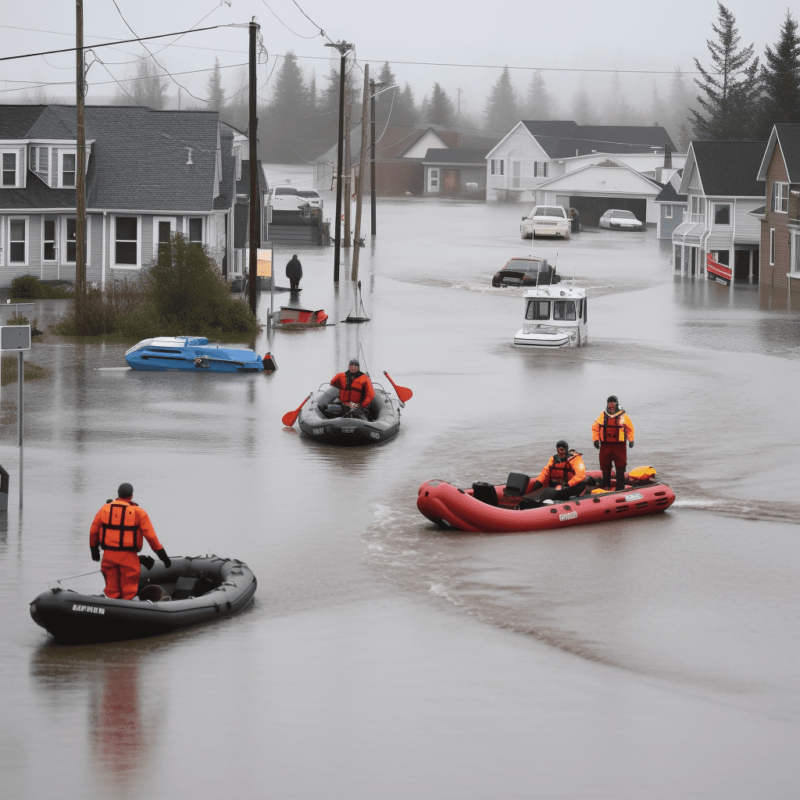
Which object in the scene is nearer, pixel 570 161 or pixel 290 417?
pixel 290 417

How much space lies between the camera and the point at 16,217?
5131 centimetres

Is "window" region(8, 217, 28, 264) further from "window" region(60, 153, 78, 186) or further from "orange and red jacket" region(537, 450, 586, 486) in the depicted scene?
"orange and red jacket" region(537, 450, 586, 486)

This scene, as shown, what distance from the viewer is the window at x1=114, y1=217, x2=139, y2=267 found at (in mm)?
52062

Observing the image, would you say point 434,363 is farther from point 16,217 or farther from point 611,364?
point 16,217

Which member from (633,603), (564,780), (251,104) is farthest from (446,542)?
(251,104)

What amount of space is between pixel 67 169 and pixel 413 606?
129 ft

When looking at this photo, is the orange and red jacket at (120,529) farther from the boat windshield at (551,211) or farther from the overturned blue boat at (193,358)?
the boat windshield at (551,211)

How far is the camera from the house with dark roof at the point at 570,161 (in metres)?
103

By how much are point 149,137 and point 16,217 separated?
6.28 metres

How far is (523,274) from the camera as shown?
2405 inches

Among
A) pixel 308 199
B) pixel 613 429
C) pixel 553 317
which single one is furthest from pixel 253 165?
pixel 308 199

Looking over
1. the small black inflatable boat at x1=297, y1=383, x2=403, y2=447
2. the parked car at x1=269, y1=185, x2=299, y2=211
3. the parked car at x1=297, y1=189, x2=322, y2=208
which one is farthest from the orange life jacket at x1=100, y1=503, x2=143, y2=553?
the parked car at x1=297, y1=189, x2=322, y2=208

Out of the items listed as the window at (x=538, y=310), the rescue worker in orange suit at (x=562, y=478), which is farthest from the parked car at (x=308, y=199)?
the rescue worker in orange suit at (x=562, y=478)

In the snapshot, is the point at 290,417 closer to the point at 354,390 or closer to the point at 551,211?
the point at 354,390
